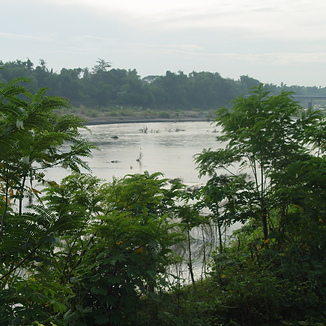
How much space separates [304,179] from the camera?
413 centimetres

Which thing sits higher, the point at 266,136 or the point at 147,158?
the point at 266,136

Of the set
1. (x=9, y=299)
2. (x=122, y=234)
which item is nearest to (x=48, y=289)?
(x=9, y=299)

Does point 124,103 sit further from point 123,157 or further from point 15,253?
point 15,253

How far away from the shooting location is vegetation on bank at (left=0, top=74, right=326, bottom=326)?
266 cm

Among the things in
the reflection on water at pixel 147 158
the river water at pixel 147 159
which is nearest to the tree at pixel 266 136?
the river water at pixel 147 159

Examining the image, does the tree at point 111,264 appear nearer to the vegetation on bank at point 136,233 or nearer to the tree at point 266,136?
the vegetation on bank at point 136,233

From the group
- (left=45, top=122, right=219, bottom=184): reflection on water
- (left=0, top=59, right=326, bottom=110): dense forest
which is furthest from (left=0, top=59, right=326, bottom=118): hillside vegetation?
(left=45, top=122, right=219, bottom=184): reflection on water

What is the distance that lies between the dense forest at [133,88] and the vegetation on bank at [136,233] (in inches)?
2084

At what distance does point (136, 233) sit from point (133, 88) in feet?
219

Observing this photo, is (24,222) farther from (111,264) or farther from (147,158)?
(147,158)

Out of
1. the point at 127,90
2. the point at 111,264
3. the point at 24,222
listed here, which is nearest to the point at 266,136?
the point at 111,264

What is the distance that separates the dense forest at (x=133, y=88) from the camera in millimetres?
59406

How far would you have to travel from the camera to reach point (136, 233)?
303 centimetres

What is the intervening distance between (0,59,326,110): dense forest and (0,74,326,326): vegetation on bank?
52.9 metres
